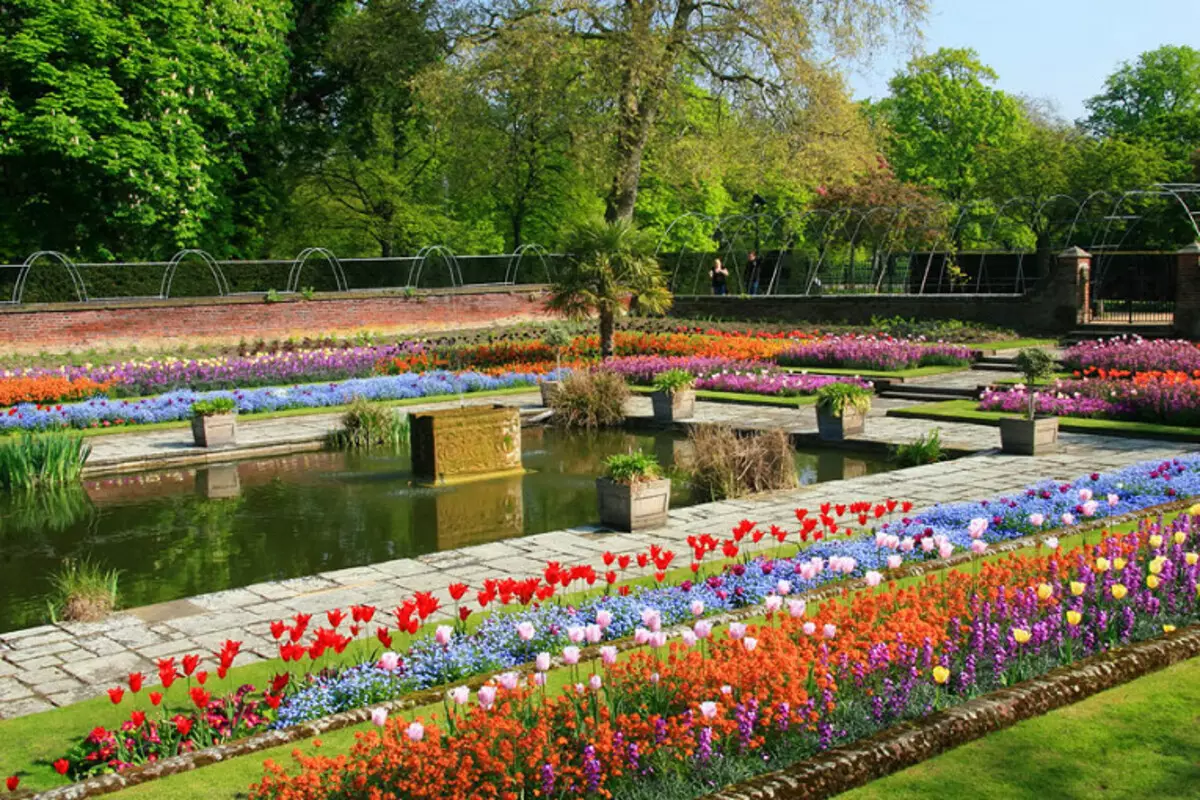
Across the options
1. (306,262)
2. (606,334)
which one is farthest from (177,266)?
(606,334)

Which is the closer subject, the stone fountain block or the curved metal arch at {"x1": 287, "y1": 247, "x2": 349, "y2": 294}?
the stone fountain block

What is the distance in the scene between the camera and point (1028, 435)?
516 inches

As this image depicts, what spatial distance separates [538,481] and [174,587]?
505cm

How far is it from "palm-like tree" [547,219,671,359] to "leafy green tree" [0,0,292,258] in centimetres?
1161

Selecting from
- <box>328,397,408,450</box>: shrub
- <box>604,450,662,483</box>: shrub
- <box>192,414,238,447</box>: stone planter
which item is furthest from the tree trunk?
<box>604,450,662,483</box>: shrub

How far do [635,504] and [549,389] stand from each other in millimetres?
8662

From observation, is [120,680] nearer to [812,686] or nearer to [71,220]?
[812,686]

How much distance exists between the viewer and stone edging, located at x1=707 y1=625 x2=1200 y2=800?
15.1ft

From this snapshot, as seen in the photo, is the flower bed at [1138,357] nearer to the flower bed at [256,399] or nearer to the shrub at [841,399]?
the shrub at [841,399]

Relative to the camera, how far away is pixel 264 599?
822 cm

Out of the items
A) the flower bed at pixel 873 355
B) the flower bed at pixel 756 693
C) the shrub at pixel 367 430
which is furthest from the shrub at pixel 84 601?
the flower bed at pixel 873 355

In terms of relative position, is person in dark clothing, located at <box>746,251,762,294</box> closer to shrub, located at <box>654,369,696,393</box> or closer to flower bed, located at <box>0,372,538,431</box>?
flower bed, located at <box>0,372,538,431</box>

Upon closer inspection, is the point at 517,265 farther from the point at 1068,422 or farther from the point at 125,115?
the point at 1068,422

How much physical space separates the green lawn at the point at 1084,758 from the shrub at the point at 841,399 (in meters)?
8.91
